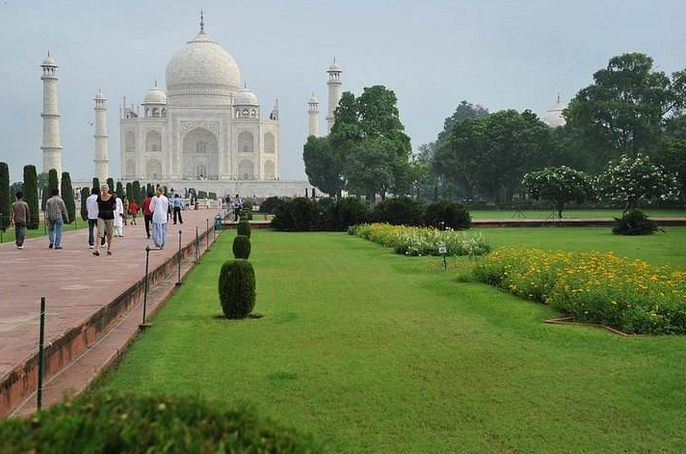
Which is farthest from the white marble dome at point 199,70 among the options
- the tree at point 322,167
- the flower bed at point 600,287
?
the flower bed at point 600,287

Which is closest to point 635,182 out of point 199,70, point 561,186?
point 561,186

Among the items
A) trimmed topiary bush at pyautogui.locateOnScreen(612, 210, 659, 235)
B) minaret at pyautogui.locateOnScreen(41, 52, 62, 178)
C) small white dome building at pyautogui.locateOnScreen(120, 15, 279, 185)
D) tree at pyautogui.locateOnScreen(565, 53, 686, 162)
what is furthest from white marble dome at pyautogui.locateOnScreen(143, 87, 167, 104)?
trimmed topiary bush at pyautogui.locateOnScreen(612, 210, 659, 235)

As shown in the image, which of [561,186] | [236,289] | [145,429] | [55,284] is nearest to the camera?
[145,429]

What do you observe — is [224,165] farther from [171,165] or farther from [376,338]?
[376,338]

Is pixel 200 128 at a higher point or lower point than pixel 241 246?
higher

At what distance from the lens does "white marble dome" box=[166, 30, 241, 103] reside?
65.8m

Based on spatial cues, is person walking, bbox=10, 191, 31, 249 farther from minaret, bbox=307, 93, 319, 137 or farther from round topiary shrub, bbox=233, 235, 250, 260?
minaret, bbox=307, 93, 319, 137

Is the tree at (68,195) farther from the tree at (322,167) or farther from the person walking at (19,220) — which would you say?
the tree at (322,167)

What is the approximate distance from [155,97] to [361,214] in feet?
168

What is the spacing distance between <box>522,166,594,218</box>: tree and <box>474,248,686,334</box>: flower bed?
17.7 m

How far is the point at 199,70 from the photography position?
65.9 metres

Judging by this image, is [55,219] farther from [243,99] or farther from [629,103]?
[243,99]

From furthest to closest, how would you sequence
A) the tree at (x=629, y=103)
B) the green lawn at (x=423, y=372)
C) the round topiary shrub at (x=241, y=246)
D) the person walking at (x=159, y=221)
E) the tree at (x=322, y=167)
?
1. the tree at (x=322, y=167)
2. the tree at (x=629, y=103)
3. the person walking at (x=159, y=221)
4. the round topiary shrub at (x=241, y=246)
5. the green lawn at (x=423, y=372)

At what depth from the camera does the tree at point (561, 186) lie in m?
26.9
